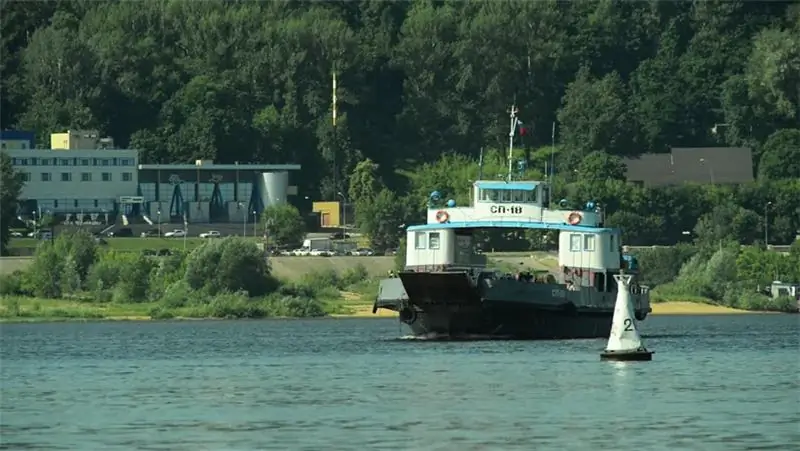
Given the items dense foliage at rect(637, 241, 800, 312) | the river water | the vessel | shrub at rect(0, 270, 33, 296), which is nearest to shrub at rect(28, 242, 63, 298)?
shrub at rect(0, 270, 33, 296)

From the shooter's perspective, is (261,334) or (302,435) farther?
(261,334)

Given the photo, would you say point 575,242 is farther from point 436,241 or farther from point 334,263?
point 334,263

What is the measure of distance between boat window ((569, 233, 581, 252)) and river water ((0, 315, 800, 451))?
633 cm

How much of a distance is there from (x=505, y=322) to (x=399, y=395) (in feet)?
A: 113

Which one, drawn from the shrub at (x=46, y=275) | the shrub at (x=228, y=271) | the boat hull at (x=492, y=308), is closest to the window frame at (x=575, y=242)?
the boat hull at (x=492, y=308)

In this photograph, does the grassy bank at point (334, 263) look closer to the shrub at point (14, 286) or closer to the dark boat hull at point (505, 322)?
the shrub at point (14, 286)

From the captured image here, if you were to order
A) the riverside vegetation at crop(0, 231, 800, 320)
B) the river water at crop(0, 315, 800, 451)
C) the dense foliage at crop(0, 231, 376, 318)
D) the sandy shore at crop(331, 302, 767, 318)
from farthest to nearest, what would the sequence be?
1. the sandy shore at crop(331, 302, 767, 318)
2. the dense foliage at crop(0, 231, 376, 318)
3. the riverside vegetation at crop(0, 231, 800, 320)
4. the river water at crop(0, 315, 800, 451)

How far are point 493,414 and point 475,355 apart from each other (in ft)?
92.9

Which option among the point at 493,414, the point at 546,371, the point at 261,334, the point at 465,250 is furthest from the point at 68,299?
the point at 493,414

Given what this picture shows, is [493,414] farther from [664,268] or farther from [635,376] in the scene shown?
[664,268]

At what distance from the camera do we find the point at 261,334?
5507 inches

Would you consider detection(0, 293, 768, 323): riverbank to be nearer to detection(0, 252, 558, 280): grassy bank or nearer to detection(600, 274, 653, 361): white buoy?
detection(0, 252, 558, 280): grassy bank

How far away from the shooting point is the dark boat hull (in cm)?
11988

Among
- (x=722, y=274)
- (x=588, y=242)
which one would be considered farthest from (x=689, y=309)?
(x=588, y=242)
